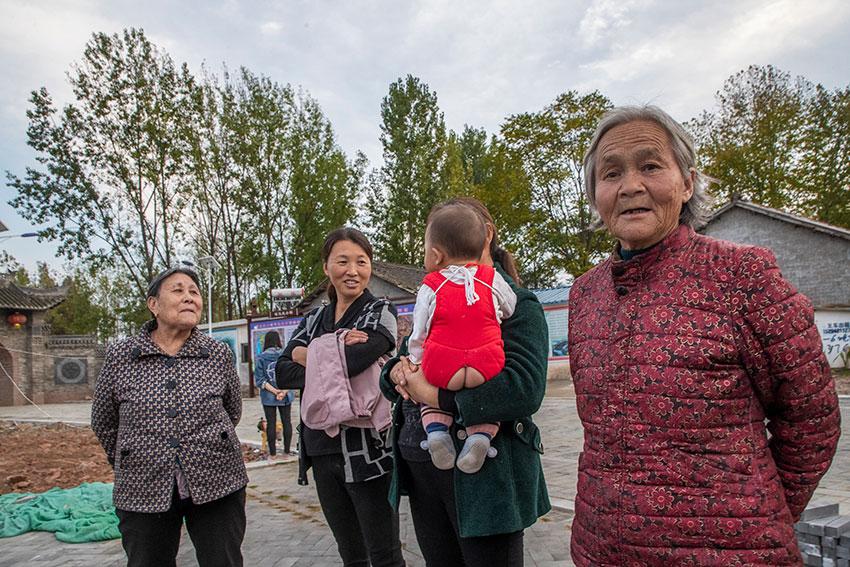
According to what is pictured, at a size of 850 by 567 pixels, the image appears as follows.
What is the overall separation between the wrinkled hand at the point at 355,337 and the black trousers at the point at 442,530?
791mm

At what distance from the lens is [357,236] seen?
3.26m

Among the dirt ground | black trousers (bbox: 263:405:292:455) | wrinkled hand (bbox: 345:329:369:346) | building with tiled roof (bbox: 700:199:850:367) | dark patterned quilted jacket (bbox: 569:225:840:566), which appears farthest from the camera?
building with tiled roof (bbox: 700:199:850:367)

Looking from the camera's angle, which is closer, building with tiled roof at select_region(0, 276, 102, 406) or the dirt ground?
the dirt ground

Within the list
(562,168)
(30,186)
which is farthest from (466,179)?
(30,186)

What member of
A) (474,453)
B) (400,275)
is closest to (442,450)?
(474,453)

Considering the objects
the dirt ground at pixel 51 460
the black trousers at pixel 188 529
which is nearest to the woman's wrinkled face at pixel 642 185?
the black trousers at pixel 188 529

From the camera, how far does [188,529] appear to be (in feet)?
9.76

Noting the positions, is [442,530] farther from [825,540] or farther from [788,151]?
[788,151]

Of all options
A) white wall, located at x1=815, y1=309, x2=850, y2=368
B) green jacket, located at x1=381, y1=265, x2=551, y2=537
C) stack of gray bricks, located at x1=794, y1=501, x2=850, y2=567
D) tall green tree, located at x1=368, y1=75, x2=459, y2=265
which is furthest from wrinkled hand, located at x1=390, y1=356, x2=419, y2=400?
tall green tree, located at x1=368, y1=75, x2=459, y2=265

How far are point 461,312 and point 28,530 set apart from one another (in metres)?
5.72

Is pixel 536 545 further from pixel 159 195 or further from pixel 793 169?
pixel 793 169

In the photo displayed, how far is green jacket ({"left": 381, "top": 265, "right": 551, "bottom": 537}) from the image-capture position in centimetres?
201

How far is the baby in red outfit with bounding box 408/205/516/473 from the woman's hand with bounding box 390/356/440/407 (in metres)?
0.03

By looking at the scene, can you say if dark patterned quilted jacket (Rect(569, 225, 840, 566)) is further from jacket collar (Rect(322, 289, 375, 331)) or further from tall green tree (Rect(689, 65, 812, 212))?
tall green tree (Rect(689, 65, 812, 212))
